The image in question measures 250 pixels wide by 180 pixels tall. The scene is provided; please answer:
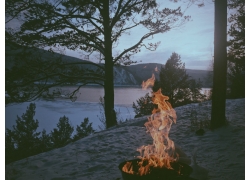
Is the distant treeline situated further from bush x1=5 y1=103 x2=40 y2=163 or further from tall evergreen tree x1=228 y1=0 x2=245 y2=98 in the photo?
tall evergreen tree x1=228 y1=0 x2=245 y2=98

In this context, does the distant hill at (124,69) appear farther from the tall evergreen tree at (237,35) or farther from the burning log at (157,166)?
the burning log at (157,166)

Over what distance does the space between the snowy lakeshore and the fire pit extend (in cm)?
34

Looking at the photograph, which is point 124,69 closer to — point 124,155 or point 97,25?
point 97,25

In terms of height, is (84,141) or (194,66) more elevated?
(194,66)

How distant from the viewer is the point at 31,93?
720 cm

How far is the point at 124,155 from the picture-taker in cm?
502

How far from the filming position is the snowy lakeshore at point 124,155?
12.8ft

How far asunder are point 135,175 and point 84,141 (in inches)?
147

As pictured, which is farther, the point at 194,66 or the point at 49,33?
the point at 49,33

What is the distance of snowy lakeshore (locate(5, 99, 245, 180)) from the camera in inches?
153

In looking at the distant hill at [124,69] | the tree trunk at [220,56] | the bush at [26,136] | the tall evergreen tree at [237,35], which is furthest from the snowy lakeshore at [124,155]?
the bush at [26,136]
